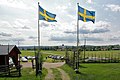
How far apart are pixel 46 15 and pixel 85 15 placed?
5.44 meters

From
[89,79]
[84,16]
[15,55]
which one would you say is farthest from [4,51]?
[89,79]

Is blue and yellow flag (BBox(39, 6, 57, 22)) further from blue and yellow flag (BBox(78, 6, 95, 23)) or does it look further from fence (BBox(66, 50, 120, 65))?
fence (BBox(66, 50, 120, 65))

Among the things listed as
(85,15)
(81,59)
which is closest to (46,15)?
(85,15)

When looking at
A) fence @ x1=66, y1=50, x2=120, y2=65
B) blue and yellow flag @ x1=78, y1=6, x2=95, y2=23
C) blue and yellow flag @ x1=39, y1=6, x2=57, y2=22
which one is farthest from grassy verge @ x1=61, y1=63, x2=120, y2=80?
blue and yellow flag @ x1=39, y1=6, x2=57, y2=22

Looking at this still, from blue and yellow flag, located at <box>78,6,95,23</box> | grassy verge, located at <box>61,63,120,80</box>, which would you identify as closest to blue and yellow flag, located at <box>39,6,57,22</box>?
blue and yellow flag, located at <box>78,6,95,23</box>

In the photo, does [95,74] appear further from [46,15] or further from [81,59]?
[81,59]

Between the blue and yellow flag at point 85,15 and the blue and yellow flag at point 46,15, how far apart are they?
4.93 metres

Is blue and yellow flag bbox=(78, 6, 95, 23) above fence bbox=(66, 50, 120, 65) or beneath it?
above

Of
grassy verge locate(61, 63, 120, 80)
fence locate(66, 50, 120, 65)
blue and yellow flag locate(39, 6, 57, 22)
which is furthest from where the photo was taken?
fence locate(66, 50, 120, 65)

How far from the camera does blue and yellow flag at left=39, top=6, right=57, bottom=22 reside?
2970 cm

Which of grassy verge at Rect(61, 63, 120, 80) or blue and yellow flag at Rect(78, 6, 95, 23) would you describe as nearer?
grassy verge at Rect(61, 63, 120, 80)

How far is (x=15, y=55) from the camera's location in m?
41.0

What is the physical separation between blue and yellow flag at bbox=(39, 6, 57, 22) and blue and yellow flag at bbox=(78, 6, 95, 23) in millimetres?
4927

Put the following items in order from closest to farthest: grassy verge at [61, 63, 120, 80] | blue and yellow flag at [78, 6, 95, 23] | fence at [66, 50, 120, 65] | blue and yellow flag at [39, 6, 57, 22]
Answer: grassy verge at [61, 63, 120, 80] < blue and yellow flag at [39, 6, 57, 22] < blue and yellow flag at [78, 6, 95, 23] < fence at [66, 50, 120, 65]
